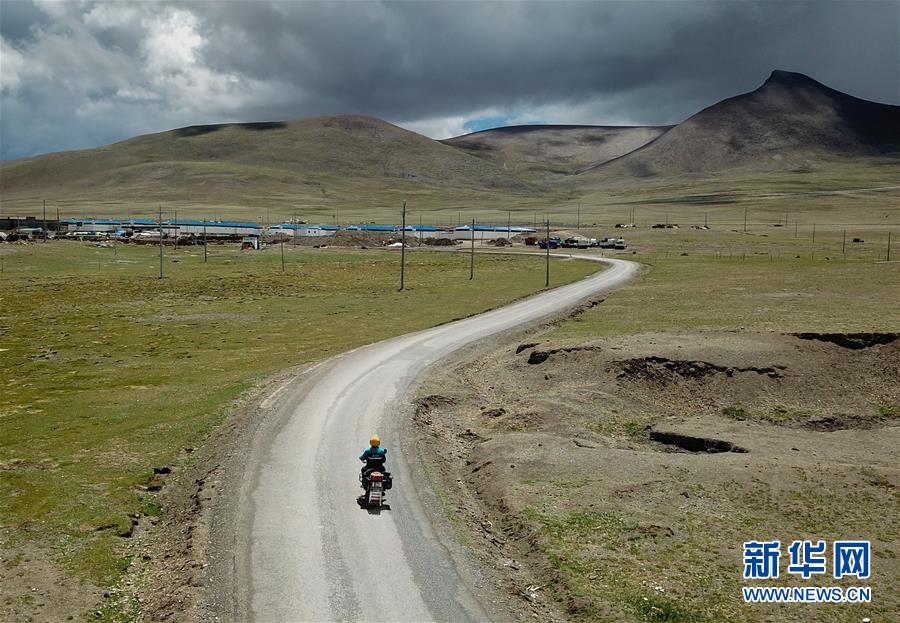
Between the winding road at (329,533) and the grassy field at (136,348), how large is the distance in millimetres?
3283

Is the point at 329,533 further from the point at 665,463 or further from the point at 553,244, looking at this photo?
the point at 553,244

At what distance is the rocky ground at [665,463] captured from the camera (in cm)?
1669

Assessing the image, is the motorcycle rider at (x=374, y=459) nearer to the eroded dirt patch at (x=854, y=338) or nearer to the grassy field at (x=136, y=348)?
the grassy field at (x=136, y=348)

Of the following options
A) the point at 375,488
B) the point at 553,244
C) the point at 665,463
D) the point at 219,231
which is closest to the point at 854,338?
the point at 665,463

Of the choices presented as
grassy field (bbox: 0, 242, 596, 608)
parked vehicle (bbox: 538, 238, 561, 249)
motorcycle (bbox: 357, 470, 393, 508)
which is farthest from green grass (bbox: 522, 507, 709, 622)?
parked vehicle (bbox: 538, 238, 561, 249)

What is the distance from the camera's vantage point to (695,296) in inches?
2574

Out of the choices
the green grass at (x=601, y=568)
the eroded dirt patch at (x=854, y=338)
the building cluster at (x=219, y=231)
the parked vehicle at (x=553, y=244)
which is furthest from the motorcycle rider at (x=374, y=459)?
the building cluster at (x=219, y=231)

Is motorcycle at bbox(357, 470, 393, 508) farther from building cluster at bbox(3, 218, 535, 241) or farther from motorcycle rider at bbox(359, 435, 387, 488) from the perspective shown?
building cluster at bbox(3, 218, 535, 241)

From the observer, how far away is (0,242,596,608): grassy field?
2139 centimetres

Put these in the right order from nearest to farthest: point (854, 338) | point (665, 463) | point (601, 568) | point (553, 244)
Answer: point (601, 568) < point (665, 463) < point (854, 338) < point (553, 244)

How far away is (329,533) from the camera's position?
750 inches

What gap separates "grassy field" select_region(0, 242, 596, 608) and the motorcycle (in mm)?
6295

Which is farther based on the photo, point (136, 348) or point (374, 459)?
point (136, 348)

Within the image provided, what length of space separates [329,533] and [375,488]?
2.09 meters
